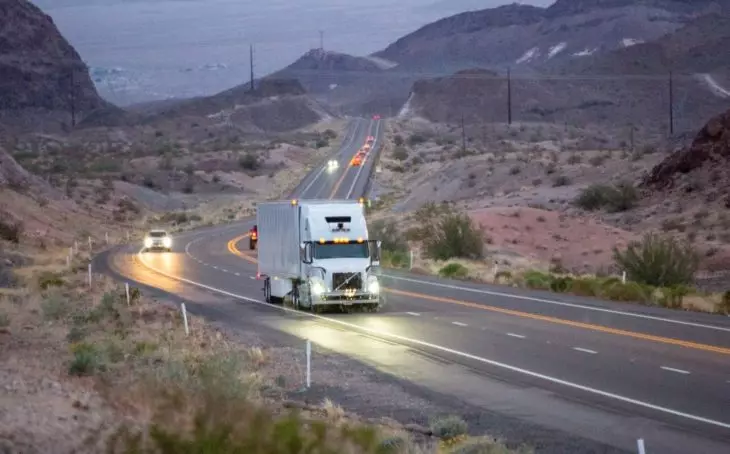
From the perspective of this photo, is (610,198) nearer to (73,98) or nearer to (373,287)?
(373,287)

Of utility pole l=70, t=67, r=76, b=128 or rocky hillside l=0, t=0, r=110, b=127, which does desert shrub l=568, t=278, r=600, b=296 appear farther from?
rocky hillside l=0, t=0, r=110, b=127

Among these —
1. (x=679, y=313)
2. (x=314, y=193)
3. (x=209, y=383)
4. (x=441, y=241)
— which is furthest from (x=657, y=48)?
(x=209, y=383)

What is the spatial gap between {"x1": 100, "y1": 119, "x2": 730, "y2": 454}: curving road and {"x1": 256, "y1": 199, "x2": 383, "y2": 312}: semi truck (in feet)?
1.87

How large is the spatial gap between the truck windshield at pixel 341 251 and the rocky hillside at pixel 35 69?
150 m

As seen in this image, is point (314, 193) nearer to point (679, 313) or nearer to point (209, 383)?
point (679, 313)

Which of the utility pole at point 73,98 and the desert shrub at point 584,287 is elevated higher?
the utility pole at point 73,98

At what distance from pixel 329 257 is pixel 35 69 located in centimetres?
15962

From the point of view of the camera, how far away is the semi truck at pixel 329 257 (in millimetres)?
29516

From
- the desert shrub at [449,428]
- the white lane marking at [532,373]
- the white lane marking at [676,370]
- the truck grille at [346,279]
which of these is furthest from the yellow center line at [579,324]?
the desert shrub at [449,428]

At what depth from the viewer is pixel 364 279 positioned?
2956 cm

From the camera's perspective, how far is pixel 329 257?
29.7 metres

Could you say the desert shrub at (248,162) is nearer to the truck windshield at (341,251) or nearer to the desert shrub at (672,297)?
the desert shrub at (672,297)

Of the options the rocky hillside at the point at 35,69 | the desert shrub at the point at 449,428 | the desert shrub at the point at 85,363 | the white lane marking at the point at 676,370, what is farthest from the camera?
the rocky hillside at the point at 35,69

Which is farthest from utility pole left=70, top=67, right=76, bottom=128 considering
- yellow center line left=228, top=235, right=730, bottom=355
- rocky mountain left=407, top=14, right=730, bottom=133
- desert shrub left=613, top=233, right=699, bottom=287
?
yellow center line left=228, top=235, right=730, bottom=355
